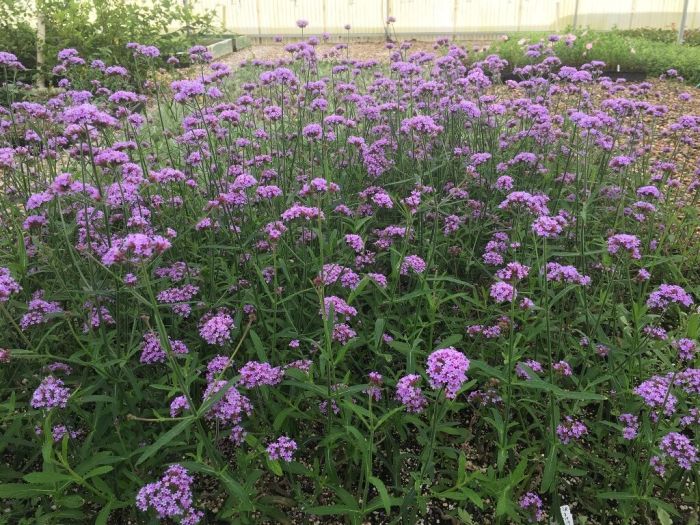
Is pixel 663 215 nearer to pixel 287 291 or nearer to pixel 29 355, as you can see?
pixel 287 291

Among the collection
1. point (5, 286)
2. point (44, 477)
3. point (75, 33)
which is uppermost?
point (75, 33)

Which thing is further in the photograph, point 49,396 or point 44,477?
point 49,396

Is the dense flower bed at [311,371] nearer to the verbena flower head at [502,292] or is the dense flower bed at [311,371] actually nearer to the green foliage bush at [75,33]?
the verbena flower head at [502,292]

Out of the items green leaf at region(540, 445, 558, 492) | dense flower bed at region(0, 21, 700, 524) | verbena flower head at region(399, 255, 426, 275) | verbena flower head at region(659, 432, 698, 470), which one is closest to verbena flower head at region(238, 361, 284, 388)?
dense flower bed at region(0, 21, 700, 524)

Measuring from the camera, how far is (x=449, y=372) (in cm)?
178

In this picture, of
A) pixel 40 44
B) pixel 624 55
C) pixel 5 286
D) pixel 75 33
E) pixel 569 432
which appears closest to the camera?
pixel 5 286

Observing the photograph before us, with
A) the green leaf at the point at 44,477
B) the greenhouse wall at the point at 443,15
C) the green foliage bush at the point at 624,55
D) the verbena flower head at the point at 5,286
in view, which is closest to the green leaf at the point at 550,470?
the green leaf at the point at 44,477

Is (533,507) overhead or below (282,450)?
below

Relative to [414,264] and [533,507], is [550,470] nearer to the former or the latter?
[533,507]

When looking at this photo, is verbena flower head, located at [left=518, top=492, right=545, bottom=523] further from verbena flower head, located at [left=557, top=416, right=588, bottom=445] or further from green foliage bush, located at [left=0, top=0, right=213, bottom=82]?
green foliage bush, located at [left=0, top=0, right=213, bottom=82]

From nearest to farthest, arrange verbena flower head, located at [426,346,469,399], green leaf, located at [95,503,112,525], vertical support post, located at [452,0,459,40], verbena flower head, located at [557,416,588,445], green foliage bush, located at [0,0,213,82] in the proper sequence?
verbena flower head, located at [426,346,469,399] < green leaf, located at [95,503,112,525] < verbena flower head, located at [557,416,588,445] < green foliage bush, located at [0,0,213,82] < vertical support post, located at [452,0,459,40]

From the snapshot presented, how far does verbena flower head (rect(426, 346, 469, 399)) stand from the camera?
1.78 m

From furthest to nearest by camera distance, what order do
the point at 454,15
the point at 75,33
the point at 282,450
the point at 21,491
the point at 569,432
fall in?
the point at 454,15 < the point at 75,33 < the point at 569,432 < the point at 282,450 < the point at 21,491

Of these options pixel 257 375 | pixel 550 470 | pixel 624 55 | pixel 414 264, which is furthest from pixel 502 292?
pixel 624 55
